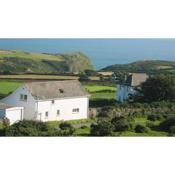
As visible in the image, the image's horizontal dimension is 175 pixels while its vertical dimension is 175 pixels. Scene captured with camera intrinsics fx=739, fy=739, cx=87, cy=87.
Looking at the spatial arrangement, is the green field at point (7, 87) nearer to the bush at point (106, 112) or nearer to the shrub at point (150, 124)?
the bush at point (106, 112)

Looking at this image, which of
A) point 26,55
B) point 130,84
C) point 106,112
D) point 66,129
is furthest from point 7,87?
point 130,84

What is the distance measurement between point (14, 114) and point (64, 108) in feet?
2.28

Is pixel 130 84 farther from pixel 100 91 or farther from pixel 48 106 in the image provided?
pixel 48 106

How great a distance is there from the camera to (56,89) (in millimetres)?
9992

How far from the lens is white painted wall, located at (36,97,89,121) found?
9805mm

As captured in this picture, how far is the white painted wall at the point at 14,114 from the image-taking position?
9.65 m

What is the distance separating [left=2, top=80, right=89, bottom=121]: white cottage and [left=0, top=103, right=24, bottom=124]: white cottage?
66mm

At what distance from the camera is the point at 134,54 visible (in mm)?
10094

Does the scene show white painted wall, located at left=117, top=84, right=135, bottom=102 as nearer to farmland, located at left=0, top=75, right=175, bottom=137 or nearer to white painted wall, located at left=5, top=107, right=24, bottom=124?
farmland, located at left=0, top=75, right=175, bottom=137

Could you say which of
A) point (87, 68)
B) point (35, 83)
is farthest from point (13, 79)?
point (87, 68)

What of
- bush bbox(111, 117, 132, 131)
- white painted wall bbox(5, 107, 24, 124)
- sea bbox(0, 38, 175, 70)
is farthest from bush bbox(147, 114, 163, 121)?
white painted wall bbox(5, 107, 24, 124)

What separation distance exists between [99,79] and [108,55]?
352 mm

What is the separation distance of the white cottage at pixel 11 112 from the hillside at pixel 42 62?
51 centimetres

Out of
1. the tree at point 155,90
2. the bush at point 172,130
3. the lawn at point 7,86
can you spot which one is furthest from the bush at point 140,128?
the lawn at point 7,86
